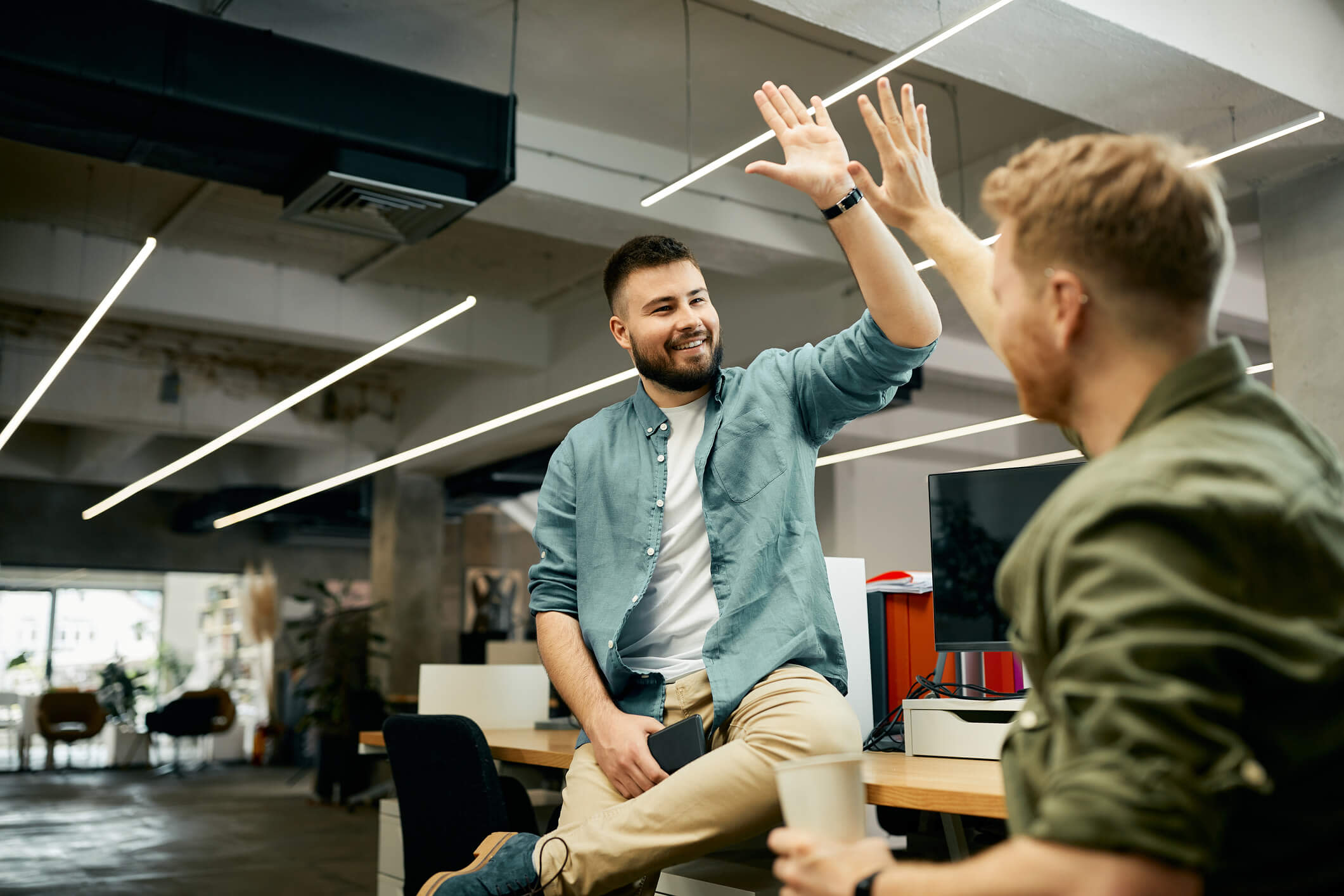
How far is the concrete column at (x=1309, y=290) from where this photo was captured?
4824 mm

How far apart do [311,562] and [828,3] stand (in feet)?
47.5

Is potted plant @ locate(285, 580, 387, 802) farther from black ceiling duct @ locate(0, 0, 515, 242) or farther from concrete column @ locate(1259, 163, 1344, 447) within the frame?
concrete column @ locate(1259, 163, 1344, 447)

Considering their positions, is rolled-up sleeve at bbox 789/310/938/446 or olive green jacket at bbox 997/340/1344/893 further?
rolled-up sleeve at bbox 789/310/938/446

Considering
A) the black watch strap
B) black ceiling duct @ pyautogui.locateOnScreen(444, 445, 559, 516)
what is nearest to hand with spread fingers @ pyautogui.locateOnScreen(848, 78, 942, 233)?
the black watch strap

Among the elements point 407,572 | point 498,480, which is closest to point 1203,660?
point 498,480

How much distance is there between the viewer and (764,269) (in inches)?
264

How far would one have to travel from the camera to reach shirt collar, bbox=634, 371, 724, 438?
2074 millimetres

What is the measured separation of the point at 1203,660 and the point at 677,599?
1287 mm

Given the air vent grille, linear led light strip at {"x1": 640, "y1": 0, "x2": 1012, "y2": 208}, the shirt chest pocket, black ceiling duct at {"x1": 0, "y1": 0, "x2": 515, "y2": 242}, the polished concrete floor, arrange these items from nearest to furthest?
the shirt chest pocket → linear led light strip at {"x1": 640, "y1": 0, "x2": 1012, "y2": 208} → black ceiling duct at {"x1": 0, "y1": 0, "x2": 515, "y2": 242} → the air vent grille → the polished concrete floor

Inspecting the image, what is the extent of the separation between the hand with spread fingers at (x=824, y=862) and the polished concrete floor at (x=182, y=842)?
496cm

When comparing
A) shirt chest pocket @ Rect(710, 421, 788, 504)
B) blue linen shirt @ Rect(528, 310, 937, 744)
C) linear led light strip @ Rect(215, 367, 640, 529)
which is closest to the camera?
blue linen shirt @ Rect(528, 310, 937, 744)

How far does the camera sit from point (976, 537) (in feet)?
7.26

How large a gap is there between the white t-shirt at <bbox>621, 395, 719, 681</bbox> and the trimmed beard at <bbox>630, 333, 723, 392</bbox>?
0.39 feet

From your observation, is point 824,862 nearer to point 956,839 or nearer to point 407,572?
point 956,839
